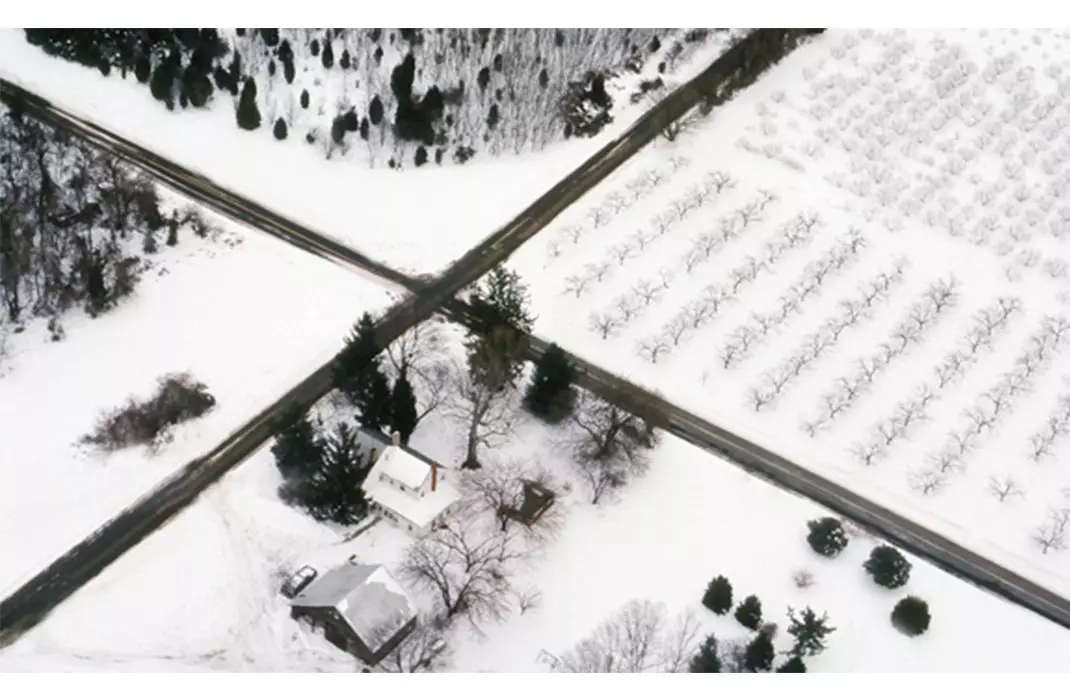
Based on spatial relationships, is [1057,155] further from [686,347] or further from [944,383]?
[686,347]

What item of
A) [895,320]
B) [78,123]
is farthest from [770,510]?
[78,123]

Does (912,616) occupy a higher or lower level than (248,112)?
lower

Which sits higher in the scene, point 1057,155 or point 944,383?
point 1057,155

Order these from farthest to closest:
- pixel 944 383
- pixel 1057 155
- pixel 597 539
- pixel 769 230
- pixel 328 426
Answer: pixel 1057 155 < pixel 769 230 < pixel 944 383 < pixel 328 426 < pixel 597 539

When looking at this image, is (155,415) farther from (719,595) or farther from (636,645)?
(719,595)

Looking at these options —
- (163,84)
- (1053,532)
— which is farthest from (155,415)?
(1053,532)

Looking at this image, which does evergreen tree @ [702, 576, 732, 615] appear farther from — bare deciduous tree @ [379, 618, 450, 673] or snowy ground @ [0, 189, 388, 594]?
snowy ground @ [0, 189, 388, 594]

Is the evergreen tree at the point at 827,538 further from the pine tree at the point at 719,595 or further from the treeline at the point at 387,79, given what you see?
the treeline at the point at 387,79
